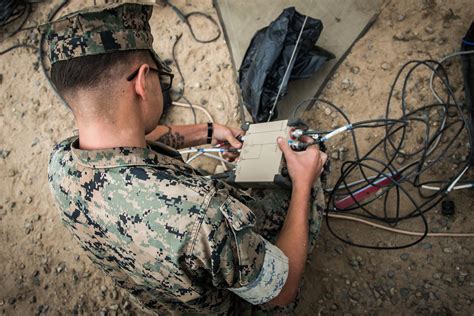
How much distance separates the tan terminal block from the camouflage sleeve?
455 millimetres

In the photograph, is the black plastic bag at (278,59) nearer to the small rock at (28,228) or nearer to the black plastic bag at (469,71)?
the black plastic bag at (469,71)

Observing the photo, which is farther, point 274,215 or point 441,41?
point 441,41

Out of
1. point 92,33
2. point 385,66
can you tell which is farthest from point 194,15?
point 92,33

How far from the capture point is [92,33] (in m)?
1.18

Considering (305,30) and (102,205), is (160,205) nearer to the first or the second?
(102,205)

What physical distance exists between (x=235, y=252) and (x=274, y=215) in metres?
0.58

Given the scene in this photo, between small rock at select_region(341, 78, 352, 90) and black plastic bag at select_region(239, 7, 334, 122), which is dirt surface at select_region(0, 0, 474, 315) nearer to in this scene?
small rock at select_region(341, 78, 352, 90)

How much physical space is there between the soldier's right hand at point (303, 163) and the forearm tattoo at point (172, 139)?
64cm

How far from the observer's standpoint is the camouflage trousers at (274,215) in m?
1.69

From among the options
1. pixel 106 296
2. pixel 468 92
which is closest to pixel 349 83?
pixel 468 92

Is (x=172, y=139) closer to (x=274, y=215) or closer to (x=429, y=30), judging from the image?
(x=274, y=215)

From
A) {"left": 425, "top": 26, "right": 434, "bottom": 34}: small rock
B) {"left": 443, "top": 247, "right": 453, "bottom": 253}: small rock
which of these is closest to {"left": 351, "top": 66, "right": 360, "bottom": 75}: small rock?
{"left": 425, "top": 26, "right": 434, "bottom": 34}: small rock

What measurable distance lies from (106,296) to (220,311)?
1.16 metres

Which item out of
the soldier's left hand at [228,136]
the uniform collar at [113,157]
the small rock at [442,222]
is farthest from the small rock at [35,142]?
the small rock at [442,222]
